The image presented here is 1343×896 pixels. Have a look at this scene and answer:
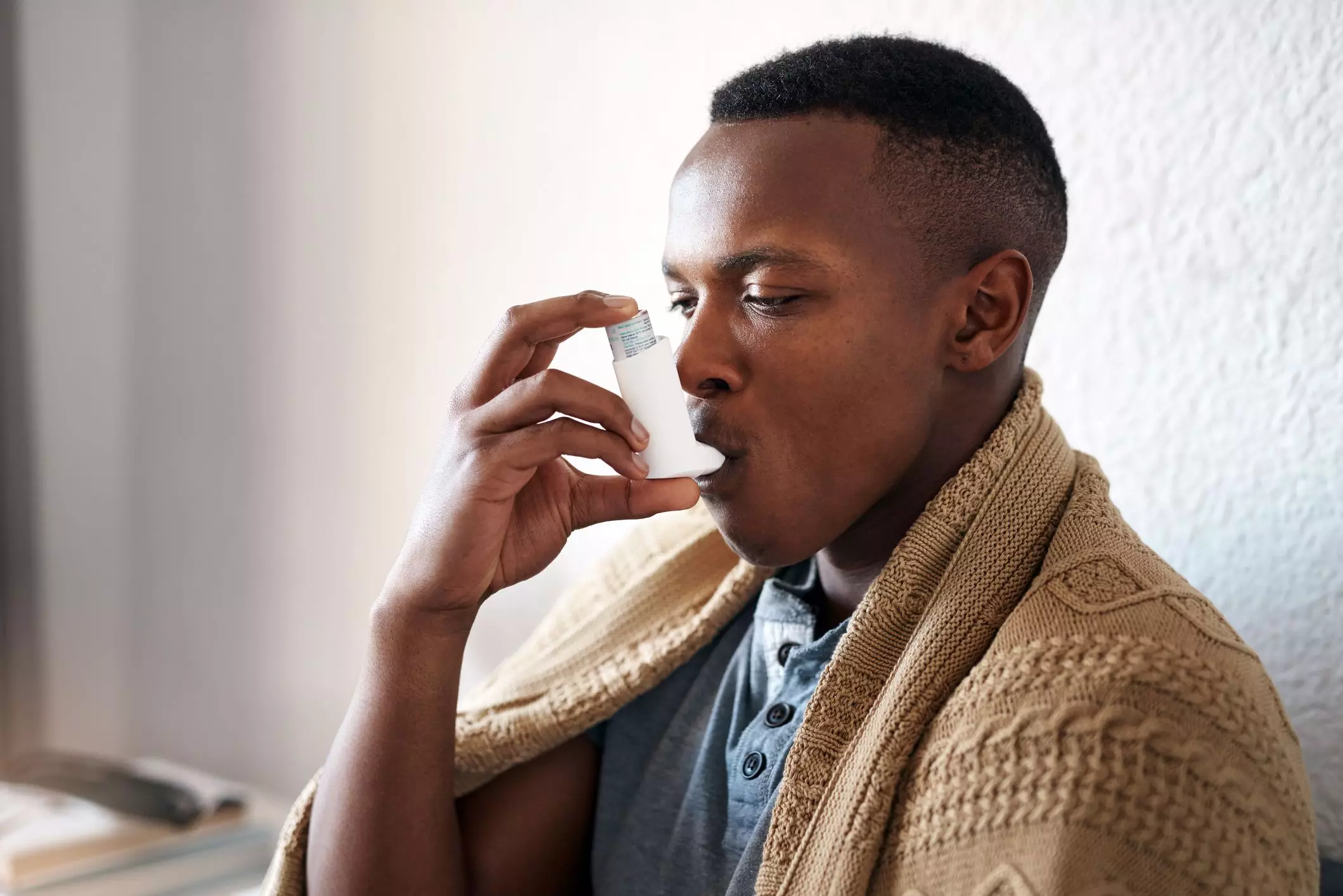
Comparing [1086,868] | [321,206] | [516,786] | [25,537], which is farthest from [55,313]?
[1086,868]

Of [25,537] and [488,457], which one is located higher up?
[488,457]

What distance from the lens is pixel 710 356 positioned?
35.5 inches

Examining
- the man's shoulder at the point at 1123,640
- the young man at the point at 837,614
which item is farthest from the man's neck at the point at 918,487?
the man's shoulder at the point at 1123,640

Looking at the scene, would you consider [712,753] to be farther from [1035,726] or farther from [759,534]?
[1035,726]

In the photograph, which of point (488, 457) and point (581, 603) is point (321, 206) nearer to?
point (581, 603)

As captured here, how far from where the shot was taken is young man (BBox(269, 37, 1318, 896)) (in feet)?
2.43

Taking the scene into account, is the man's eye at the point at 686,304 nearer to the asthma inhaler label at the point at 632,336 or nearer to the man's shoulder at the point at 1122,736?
the asthma inhaler label at the point at 632,336

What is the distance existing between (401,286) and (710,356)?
1068 mm

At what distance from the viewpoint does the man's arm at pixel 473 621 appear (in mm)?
912

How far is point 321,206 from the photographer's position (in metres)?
1.95

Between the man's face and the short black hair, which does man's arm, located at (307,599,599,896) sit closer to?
the man's face

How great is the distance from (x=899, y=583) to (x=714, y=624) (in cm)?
30

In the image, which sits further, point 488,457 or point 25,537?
point 25,537

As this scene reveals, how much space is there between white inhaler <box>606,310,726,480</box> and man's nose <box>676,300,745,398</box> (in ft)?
0.08
